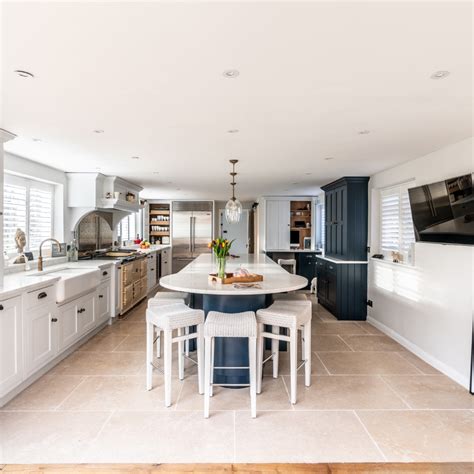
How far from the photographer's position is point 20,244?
390 centimetres

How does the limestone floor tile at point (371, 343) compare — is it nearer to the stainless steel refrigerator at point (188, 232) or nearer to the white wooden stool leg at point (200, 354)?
the white wooden stool leg at point (200, 354)

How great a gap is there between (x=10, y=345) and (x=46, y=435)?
31.8 inches

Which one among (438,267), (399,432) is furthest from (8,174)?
(438,267)

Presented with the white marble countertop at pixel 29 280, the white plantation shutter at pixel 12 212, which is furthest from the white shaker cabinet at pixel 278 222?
the white plantation shutter at pixel 12 212

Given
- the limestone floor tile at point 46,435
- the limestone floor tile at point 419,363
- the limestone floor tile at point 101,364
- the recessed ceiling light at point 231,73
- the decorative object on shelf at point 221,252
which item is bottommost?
the limestone floor tile at point 46,435

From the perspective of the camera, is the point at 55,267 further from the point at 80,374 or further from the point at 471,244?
the point at 471,244

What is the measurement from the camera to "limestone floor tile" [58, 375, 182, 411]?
2662 mm

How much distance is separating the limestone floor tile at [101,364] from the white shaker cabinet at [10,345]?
567 millimetres

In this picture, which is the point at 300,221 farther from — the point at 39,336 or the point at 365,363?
the point at 39,336

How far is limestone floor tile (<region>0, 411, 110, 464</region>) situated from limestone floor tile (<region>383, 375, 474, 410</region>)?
2.47m

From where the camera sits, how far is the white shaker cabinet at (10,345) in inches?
102

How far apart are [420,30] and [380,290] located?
13.2 feet

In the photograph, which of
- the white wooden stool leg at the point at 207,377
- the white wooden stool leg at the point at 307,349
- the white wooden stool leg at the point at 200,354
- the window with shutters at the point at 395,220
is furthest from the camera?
the window with shutters at the point at 395,220

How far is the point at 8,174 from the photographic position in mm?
3920
